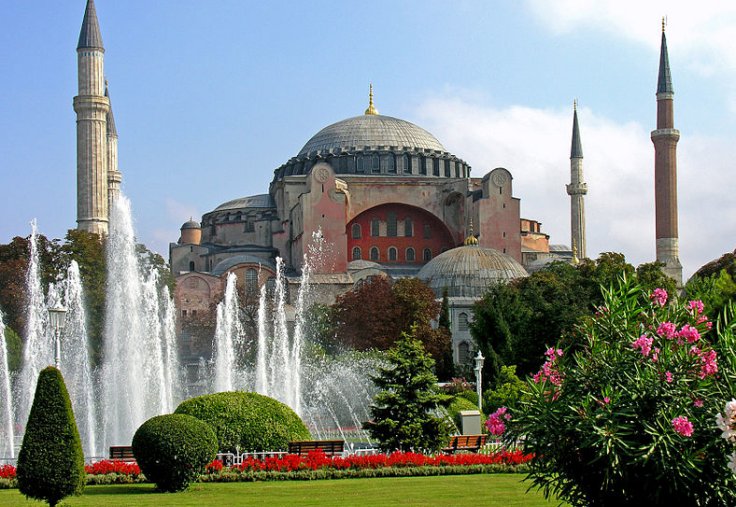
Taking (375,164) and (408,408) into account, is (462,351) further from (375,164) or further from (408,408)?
(408,408)

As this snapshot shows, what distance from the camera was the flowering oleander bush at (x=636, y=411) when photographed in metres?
8.70

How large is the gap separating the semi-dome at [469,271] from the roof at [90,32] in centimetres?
1643

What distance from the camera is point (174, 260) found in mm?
58438

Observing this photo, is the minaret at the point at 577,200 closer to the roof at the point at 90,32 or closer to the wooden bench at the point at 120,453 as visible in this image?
the roof at the point at 90,32

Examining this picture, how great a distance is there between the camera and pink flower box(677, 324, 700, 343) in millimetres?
9039

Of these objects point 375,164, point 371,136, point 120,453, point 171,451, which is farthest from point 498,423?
point 371,136

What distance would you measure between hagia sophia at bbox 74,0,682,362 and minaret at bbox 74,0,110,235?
0.04 meters

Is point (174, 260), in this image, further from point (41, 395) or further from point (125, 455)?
point (41, 395)

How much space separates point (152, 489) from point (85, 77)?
36.9 meters

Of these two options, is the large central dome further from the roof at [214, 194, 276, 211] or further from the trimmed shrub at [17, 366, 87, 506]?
the trimmed shrub at [17, 366, 87, 506]

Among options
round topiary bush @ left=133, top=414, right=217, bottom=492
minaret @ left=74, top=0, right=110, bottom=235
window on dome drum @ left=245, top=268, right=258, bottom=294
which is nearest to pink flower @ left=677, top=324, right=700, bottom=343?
round topiary bush @ left=133, top=414, right=217, bottom=492

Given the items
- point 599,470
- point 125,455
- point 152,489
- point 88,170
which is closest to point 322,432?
point 125,455

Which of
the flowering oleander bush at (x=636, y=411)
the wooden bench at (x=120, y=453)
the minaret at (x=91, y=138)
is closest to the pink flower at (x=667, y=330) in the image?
the flowering oleander bush at (x=636, y=411)

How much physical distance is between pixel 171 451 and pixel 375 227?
146ft
